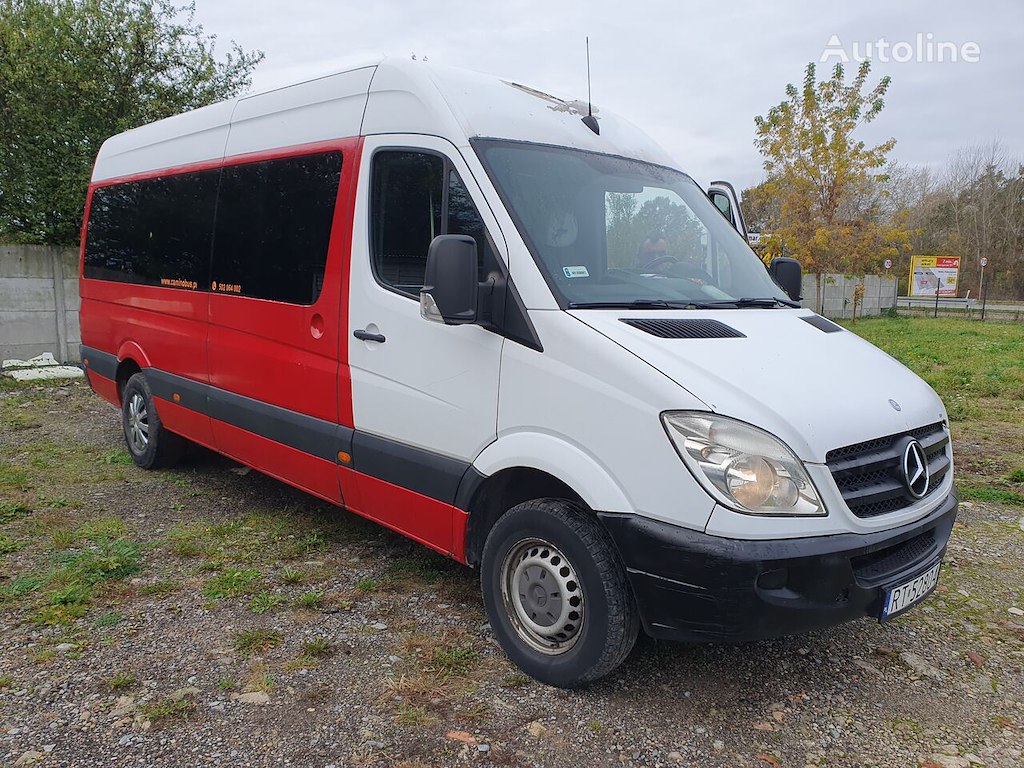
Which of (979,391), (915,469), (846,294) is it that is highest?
(846,294)

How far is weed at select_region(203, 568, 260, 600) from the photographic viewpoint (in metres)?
4.16

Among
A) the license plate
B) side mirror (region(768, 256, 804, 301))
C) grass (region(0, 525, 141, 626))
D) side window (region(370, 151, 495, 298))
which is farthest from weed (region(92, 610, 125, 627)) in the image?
side mirror (region(768, 256, 804, 301))

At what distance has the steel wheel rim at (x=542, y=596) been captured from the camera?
10.5 feet

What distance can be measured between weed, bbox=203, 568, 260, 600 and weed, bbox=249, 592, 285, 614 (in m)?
0.12

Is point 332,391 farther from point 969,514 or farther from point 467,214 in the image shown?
point 969,514

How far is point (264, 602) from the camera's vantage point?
4035 millimetres

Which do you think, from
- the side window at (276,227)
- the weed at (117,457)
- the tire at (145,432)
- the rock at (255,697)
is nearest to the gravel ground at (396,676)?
the rock at (255,697)

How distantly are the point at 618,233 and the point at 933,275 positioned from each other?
Result: 3708 centimetres

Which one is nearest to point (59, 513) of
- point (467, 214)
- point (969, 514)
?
point (467, 214)

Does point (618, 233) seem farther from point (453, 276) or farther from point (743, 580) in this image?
point (743, 580)

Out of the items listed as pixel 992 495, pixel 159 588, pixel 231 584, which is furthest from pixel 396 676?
pixel 992 495

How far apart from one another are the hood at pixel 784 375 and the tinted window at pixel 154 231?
3442 millimetres

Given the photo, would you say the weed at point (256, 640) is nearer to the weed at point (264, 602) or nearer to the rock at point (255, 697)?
the weed at point (264, 602)

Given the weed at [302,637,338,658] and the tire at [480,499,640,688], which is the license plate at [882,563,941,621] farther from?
the weed at [302,637,338,658]
